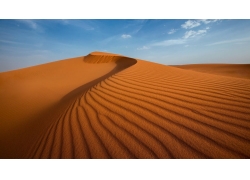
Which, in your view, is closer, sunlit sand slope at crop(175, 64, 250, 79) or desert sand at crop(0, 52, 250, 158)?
desert sand at crop(0, 52, 250, 158)

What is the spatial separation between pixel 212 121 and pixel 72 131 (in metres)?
1.85

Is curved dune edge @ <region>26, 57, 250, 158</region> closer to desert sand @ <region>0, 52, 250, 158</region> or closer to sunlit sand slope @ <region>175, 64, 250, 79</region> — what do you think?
desert sand @ <region>0, 52, 250, 158</region>

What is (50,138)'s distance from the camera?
1764 millimetres

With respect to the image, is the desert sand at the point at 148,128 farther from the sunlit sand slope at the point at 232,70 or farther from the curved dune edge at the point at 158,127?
the sunlit sand slope at the point at 232,70

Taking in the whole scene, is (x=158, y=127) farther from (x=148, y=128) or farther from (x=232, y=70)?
(x=232, y=70)

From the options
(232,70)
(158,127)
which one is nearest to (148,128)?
(158,127)

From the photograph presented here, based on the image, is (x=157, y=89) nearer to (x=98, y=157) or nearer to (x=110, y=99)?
(x=110, y=99)

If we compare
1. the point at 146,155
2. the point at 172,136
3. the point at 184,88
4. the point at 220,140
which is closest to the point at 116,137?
the point at 146,155

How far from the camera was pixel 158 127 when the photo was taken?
1564 mm

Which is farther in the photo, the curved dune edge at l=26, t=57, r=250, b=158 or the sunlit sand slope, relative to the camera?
the sunlit sand slope

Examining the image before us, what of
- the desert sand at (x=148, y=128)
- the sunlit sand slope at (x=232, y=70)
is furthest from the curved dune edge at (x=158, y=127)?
the sunlit sand slope at (x=232, y=70)

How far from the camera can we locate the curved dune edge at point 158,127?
1259 millimetres

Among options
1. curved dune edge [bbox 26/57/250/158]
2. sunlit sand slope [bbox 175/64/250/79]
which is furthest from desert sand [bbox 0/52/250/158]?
sunlit sand slope [bbox 175/64/250/79]

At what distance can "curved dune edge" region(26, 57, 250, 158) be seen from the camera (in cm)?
126
